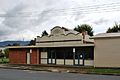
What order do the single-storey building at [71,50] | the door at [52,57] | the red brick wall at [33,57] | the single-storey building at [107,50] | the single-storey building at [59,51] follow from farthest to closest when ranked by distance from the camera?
the red brick wall at [33,57] → the door at [52,57] → the single-storey building at [59,51] → the single-storey building at [71,50] → the single-storey building at [107,50]

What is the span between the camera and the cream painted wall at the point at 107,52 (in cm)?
3575

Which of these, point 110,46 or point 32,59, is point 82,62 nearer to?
point 110,46

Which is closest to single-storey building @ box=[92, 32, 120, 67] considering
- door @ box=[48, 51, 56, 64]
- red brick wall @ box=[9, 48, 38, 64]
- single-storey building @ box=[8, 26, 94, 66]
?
single-storey building @ box=[8, 26, 94, 66]

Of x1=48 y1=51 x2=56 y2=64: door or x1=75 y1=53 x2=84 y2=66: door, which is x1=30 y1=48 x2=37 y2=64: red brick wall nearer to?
x1=48 y1=51 x2=56 y2=64: door

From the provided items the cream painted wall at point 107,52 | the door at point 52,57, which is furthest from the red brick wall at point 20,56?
the cream painted wall at point 107,52

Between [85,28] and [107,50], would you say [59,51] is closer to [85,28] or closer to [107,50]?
[107,50]

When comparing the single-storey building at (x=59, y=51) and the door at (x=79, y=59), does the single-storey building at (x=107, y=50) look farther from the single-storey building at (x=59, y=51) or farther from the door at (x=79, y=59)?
the door at (x=79, y=59)

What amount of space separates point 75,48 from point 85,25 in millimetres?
45531

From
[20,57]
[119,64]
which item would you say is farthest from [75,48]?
[20,57]

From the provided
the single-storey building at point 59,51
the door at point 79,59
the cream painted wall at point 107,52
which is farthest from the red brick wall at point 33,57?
the cream painted wall at point 107,52

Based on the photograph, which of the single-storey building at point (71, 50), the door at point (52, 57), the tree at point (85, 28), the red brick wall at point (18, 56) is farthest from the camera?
the tree at point (85, 28)

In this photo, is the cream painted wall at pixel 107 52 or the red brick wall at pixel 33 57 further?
the red brick wall at pixel 33 57

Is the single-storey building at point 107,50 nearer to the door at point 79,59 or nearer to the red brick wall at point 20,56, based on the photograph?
the door at point 79,59

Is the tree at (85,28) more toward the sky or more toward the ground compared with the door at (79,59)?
more toward the sky
